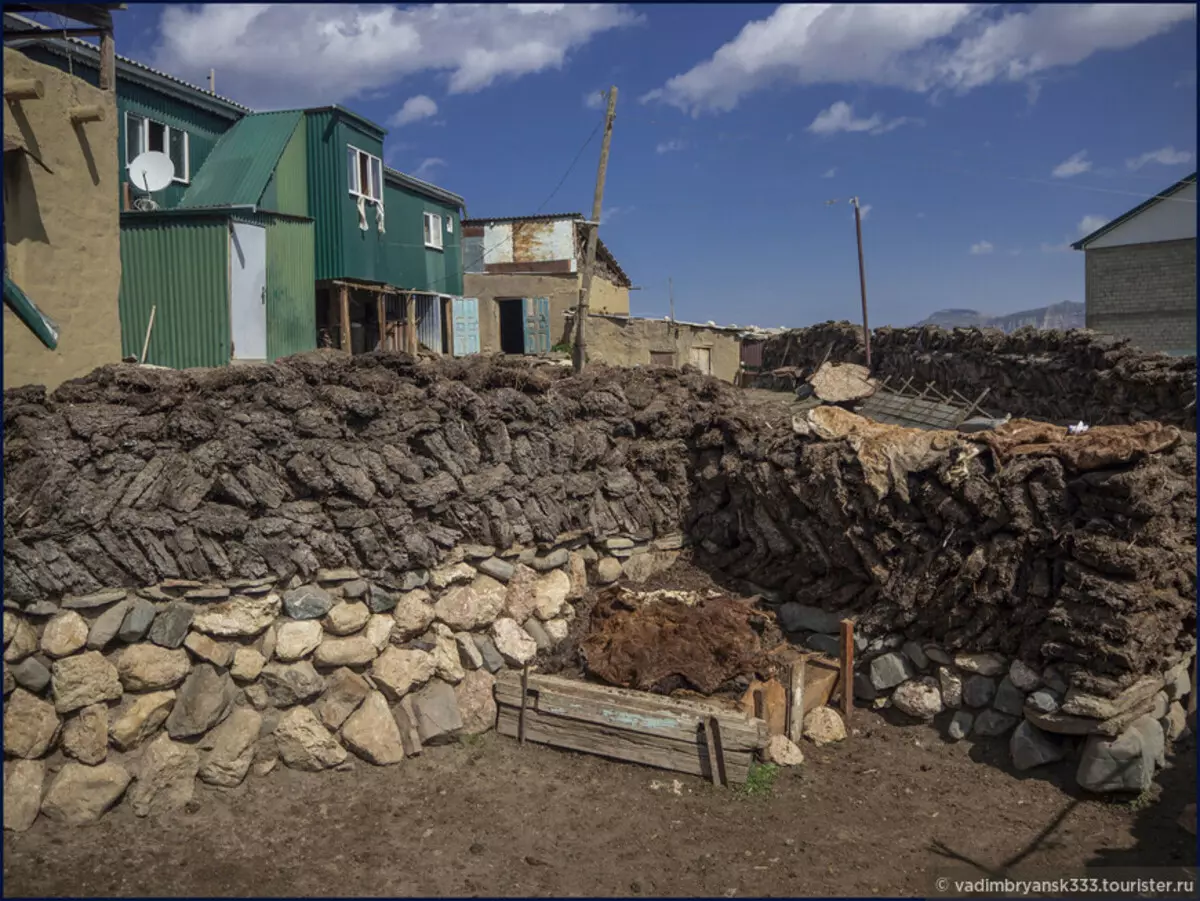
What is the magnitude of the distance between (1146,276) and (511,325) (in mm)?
18316

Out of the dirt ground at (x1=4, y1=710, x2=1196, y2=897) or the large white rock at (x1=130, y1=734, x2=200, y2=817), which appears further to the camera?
the large white rock at (x1=130, y1=734, x2=200, y2=817)

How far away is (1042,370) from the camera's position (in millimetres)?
19875

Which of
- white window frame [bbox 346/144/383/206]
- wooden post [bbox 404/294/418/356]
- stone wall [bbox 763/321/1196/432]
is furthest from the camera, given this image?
wooden post [bbox 404/294/418/356]

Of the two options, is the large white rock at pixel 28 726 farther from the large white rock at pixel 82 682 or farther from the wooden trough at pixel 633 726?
the wooden trough at pixel 633 726

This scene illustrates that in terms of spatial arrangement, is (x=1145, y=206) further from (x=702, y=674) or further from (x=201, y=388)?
(x=201, y=388)

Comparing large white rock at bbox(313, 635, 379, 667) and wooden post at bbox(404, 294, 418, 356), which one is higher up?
wooden post at bbox(404, 294, 418, 356)

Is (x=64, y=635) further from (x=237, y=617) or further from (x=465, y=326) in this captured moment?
(x=465, y=326)

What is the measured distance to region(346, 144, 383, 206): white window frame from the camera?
18672 mm

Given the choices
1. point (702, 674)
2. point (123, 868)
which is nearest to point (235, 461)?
point (123, 868)

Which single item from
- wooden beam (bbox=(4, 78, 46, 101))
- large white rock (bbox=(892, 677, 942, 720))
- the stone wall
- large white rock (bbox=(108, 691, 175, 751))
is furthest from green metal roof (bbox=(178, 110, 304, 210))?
the stone wall

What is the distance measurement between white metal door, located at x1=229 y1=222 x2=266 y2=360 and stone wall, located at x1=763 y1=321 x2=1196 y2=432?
51.0 ft

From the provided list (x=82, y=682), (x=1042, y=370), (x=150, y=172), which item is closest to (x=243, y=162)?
(x=150, y=172)

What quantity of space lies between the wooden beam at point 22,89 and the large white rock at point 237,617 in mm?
5419

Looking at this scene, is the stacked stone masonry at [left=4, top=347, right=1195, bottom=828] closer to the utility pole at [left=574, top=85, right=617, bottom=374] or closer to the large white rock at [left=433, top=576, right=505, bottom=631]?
the large white rock at [left=433, top=576, right=505, bottom=631]
